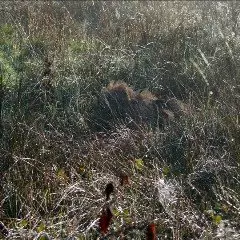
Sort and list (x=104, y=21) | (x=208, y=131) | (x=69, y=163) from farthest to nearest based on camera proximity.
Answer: (x=104, y=21), (x=208, y=131), (x=69, y=163)

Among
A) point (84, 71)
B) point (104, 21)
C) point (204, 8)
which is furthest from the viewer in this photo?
point (204, 8)

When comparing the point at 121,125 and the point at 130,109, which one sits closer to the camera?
the point at 121,125

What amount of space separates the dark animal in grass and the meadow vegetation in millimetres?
13

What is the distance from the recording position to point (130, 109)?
180 inches

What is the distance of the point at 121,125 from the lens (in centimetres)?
411

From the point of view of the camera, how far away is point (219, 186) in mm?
3553

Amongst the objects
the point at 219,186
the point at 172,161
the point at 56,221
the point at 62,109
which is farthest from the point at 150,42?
the point at 56,221

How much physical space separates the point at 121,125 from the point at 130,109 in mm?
503

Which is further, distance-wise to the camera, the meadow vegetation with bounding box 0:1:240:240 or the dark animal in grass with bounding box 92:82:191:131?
the dark animal in grass with bounding box 92:82:191:131

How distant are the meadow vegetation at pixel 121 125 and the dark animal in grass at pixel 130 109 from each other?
13 mm

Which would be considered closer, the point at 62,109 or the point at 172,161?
the point at 172,161

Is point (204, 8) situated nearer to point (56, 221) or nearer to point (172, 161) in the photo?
point (172, 161)

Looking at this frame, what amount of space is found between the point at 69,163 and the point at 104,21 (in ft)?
12.2

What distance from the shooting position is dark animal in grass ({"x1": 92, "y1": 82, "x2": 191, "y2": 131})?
4.47m
